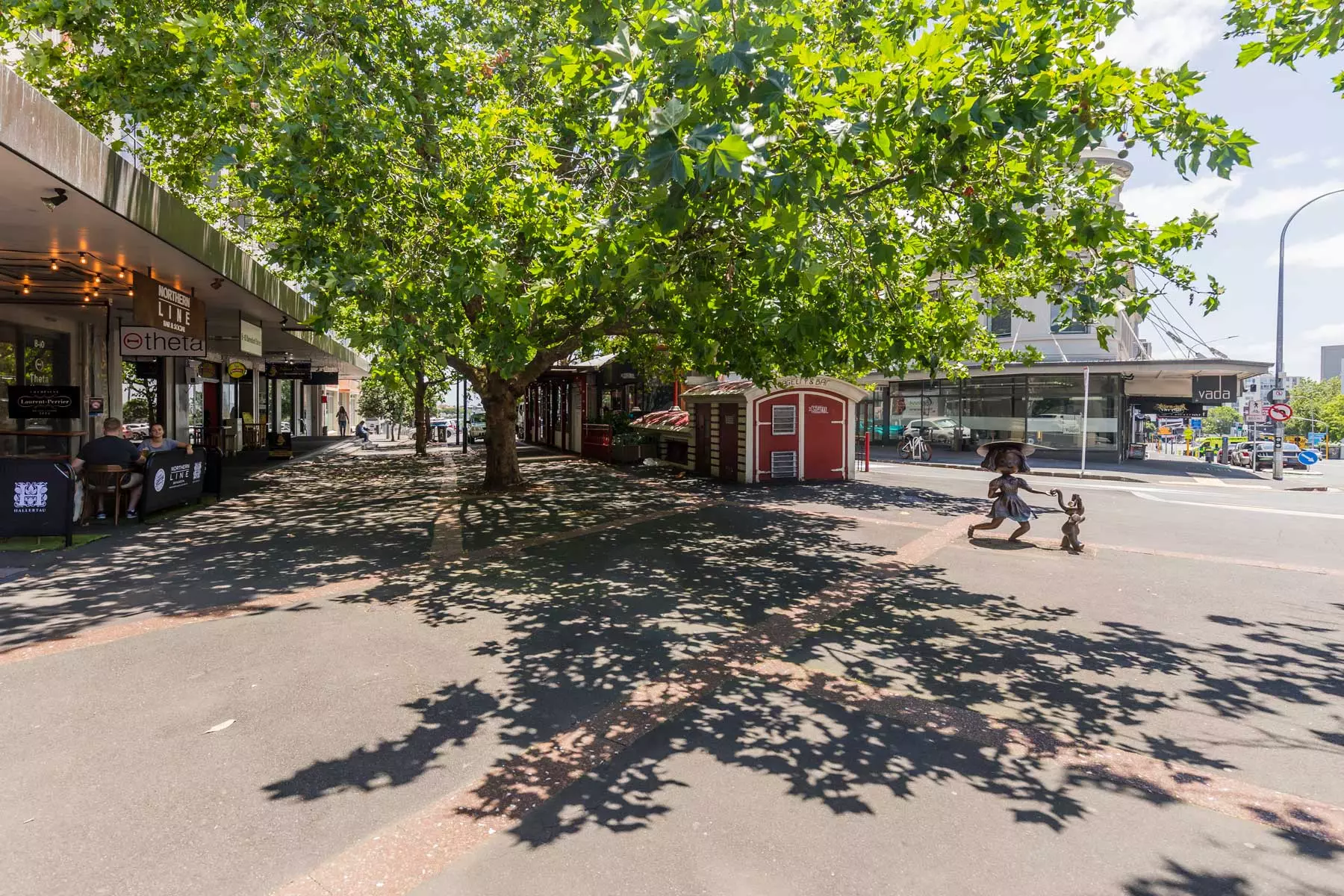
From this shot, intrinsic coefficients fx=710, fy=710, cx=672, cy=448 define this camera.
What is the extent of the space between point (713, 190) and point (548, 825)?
5.22 m

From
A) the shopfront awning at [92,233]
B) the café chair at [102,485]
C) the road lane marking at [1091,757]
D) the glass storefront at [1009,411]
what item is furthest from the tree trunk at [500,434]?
the glass storefront at [1009,411]

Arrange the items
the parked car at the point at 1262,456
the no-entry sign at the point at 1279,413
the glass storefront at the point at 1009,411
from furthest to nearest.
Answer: the glass storefront at the point at 1009,411
the parked car at the point at 1262,456
the no-entry sign at the point at 1279,413

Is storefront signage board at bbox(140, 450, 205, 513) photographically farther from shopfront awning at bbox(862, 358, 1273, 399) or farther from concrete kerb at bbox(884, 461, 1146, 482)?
concrete kerb at bbox(884, 461, 1146, 482)

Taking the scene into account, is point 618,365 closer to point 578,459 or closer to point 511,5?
point 578,459

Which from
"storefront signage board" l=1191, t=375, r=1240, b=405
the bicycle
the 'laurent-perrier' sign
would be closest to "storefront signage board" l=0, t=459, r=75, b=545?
the 'laurent-perrier' sign

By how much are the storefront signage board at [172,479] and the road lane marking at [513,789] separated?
9.54 metres

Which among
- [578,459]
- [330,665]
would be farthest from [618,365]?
[330,665]

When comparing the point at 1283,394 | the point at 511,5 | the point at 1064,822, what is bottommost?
the point at 1064,822

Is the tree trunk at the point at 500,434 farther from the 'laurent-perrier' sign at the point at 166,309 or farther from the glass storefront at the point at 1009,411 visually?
the glass storefront at the point at 1009,411

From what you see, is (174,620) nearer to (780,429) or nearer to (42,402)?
(42,402)

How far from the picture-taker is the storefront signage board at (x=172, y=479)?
34.9 ft

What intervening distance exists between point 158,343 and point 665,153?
13.6m

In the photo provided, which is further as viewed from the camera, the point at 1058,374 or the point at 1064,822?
the point at 1058,374

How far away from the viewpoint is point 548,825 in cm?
328
